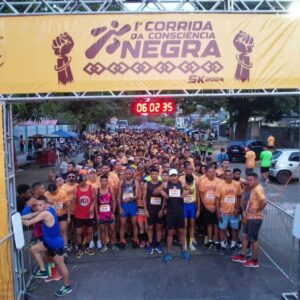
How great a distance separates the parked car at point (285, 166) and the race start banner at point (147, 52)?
39.1 ft

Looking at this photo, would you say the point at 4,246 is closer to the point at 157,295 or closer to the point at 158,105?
the point at 157,295

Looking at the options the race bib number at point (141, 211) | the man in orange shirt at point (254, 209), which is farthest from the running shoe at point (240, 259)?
the race bib number at point (141, 211)

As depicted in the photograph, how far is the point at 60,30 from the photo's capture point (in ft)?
21.5

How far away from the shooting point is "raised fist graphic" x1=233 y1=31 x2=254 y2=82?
6660 millimetres

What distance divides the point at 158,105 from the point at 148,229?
9.28 feet

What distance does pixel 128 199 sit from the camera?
8602 mm

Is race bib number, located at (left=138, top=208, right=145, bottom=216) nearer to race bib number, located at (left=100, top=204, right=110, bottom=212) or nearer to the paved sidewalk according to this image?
race bib number, located at (left=100, top=204, right=110, bottom=212)

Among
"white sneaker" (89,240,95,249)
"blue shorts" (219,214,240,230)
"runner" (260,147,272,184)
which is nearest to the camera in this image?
"blue shorts" (219,214,240,230)

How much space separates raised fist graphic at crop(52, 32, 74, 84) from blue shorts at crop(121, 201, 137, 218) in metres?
3.25

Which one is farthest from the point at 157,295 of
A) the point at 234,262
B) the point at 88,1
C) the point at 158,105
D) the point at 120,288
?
the point at 88,1

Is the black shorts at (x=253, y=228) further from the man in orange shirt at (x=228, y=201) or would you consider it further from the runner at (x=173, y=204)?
the runner at (x=173, y=204)

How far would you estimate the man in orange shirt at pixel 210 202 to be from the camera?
8609 millimetres

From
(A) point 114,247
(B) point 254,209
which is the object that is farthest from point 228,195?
(A) point 114,247

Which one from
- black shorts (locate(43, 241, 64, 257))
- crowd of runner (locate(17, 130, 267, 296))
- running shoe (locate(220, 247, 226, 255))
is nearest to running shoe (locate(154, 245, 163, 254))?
crowd of runner (locate(17, 130, 267, 296))
